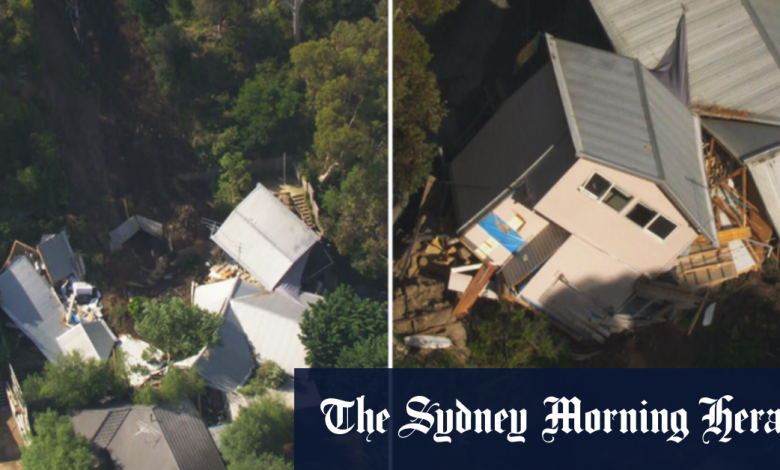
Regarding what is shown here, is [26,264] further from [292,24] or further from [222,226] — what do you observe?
[292,24]

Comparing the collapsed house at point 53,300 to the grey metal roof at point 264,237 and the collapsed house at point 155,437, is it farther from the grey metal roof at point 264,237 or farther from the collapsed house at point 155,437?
the grey metal roof at point 264,237

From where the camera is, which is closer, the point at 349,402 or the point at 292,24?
the point at 292,24

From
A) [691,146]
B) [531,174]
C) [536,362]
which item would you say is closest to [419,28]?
[531,174]

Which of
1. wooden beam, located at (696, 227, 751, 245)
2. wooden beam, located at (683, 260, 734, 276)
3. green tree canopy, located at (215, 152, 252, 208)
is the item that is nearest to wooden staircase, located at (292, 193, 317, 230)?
green tree canopy, located at (215, 152, 252, 208)

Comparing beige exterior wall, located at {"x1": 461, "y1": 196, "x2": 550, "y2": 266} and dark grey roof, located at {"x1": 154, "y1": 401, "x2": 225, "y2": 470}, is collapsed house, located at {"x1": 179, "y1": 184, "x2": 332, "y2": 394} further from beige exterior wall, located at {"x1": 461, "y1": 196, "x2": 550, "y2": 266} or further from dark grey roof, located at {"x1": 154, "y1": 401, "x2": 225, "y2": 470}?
beige exterior wall, located at {"x1": 461, "y1": 196, "x2": 550, "y2": 266}

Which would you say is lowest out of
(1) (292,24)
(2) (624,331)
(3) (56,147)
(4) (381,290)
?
(2) (624,331)

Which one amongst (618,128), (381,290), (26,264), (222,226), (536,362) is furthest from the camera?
(536,362)
